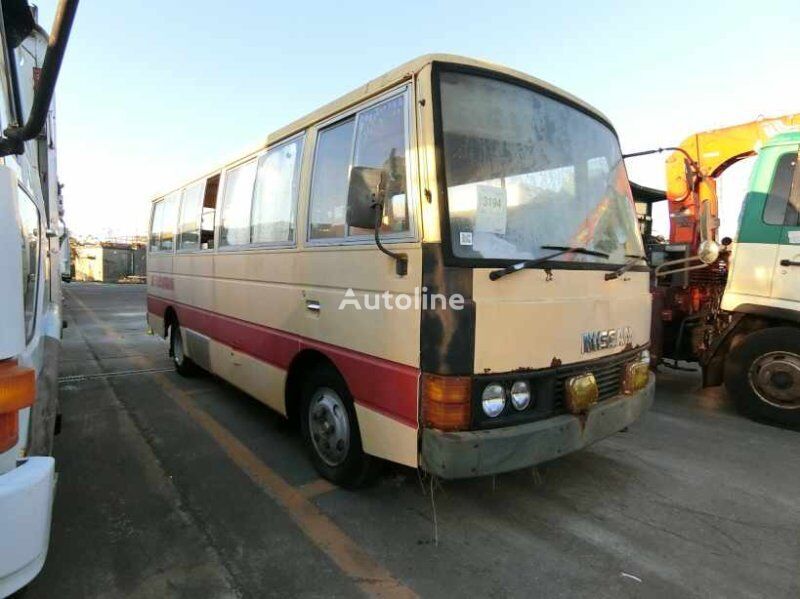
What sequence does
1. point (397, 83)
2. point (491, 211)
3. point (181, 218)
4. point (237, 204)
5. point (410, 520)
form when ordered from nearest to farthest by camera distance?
point (491, 211) < point (397, 83) < point (410, 520) < point (237, 204) < point (181, 218)

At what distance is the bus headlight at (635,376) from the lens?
3441 millimetres

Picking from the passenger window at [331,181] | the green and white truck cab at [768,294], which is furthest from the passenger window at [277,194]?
the green and white truck cab at [768,294]

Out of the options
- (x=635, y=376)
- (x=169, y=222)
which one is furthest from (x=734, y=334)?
(x=169, y=222)

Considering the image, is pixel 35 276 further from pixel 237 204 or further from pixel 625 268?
pixel 625 268

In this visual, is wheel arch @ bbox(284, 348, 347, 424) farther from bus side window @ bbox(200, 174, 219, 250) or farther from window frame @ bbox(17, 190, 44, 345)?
bus side window @ bbox(200, 174, 219, 250)

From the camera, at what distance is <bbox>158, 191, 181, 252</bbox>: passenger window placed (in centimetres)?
678

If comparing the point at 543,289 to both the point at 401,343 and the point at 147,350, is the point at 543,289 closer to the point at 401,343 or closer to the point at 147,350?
the point at 401,343

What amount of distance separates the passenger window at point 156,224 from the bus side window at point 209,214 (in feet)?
6.97

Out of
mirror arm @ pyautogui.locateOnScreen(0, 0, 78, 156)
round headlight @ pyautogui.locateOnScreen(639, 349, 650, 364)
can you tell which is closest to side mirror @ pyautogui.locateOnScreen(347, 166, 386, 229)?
mirror arm @ pyautogui.locateOnScreen(0, 0, 78, 156)

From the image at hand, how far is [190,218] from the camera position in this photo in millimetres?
6191

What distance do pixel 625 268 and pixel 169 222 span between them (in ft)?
19.5

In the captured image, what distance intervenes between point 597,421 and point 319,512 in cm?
176

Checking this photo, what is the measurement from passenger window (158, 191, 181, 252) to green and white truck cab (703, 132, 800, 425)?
656cm

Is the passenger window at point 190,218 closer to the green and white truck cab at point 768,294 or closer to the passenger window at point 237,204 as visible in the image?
the passenger window at point 237,204
